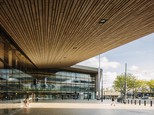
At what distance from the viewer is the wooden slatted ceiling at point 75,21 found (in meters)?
11.5

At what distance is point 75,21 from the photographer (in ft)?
46.9

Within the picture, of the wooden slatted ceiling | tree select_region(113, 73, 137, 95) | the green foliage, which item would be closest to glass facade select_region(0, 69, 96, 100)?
tree select_region(113, 73, 137, 95)

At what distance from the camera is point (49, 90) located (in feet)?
218

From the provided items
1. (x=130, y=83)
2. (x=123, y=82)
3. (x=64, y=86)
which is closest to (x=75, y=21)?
(x=64, y=86)

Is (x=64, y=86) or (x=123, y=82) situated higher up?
(x=64, y=86)

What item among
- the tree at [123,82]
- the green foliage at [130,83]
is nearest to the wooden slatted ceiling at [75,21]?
the tree at [123,82]

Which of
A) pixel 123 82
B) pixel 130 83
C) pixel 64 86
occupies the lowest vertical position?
pixel 130 83

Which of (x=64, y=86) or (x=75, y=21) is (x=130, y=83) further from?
(x=75, y=21)

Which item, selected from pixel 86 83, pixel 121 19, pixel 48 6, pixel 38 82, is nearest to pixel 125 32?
pixel 121 19

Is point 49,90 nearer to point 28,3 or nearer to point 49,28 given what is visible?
point 49,28

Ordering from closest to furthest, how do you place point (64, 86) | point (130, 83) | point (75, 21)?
1. point (75, 21)
2. point (64, 86)
3. point (130, 83)

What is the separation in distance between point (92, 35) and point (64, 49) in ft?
21.9

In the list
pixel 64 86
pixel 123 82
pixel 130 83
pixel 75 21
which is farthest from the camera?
pixel 123 82

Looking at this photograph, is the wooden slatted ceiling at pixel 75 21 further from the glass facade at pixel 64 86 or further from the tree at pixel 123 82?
the tree at pixel 123 82
